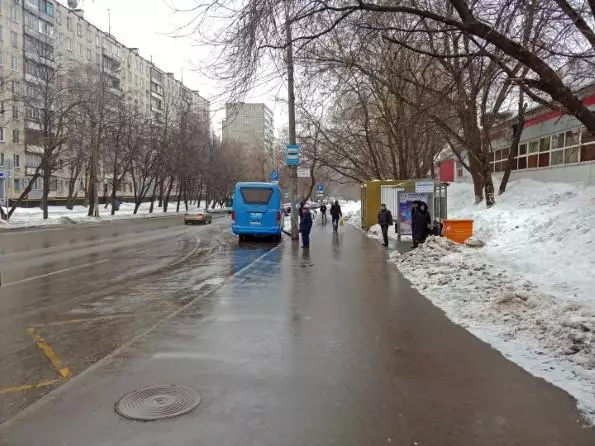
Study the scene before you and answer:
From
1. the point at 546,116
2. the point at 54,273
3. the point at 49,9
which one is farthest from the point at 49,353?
the point at 49,9

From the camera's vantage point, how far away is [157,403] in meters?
4.42

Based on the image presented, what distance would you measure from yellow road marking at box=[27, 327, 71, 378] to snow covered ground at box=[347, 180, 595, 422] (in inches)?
184

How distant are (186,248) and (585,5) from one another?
14589 mm

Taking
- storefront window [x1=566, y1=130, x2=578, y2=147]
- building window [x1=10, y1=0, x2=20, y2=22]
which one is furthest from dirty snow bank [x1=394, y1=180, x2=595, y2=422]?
building window [x1=10, y1=0, x2=20, y2=22]

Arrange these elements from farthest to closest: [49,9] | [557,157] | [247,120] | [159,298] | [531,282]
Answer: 1. [49,9]
2. [557,157]
3. [247,120]
4. [531,282]
5. [159,298]

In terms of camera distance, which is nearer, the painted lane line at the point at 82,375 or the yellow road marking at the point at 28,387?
the painted lane line at the point at 82,375

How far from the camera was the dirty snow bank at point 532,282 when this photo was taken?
5.67m

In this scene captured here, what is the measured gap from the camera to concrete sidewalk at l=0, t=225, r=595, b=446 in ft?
12.7

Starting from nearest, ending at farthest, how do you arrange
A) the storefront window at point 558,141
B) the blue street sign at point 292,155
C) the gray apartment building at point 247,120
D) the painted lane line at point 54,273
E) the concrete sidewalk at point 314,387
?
the concrete sidewalk at point 314,387, the gray apartment building at point 247,120, the painted lane line at point 54,273, the storefront window at point 558,141, the blue street sign at point 292,155

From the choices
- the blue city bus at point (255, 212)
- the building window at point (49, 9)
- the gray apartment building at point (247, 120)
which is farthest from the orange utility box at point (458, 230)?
the building window at point (49, 9)

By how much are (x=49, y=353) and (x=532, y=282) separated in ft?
25.6

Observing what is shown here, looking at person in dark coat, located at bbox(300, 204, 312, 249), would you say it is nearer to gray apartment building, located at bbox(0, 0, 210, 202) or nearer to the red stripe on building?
the red stripe on building

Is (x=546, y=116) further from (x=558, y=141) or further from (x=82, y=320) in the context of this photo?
(x=82, y=320)

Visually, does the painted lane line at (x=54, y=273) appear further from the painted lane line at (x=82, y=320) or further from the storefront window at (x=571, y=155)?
the storefront window at (x=571, y=155)
